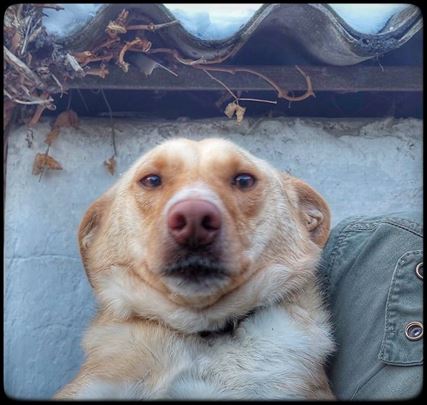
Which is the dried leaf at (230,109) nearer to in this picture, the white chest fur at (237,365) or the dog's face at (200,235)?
the dog's face at (200,235)

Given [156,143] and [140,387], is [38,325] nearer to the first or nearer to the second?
[140,387]

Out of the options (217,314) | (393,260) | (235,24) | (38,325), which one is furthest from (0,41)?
(393,260)

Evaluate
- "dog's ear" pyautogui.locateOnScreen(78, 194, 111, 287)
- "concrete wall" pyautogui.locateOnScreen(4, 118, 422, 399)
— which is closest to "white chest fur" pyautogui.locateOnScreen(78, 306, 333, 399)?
"concrete wall" pyautogui.locateOnScreen(4, 118, 422, 399)

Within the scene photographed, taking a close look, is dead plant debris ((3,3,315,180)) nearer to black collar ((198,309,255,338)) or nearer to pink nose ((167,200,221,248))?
pink nose ((167,200,221,248))

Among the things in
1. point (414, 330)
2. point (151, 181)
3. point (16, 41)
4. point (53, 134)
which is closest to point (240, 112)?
point (151, 181)

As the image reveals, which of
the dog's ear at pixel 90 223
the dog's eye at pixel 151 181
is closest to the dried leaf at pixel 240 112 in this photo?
the dog's eye at pixel 151 181

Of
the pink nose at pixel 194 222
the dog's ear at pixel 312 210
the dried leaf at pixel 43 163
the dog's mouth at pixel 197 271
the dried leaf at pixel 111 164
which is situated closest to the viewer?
the pink nose at pixel 194 222
